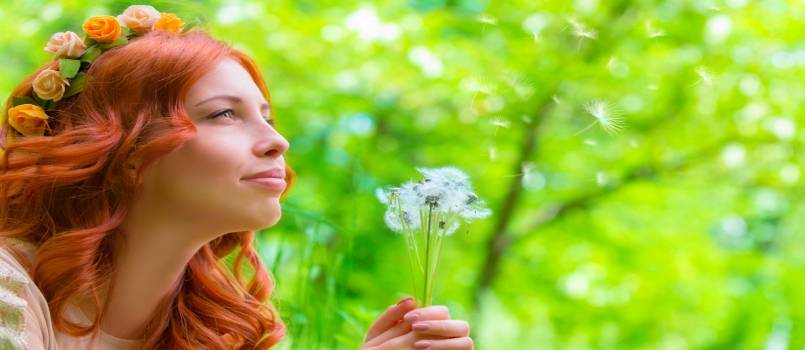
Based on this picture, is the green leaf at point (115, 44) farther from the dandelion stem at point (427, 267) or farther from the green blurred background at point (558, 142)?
the green blurred background at point (558, 142)

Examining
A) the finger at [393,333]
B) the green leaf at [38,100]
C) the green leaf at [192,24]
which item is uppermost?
the green leaf at [192,24]

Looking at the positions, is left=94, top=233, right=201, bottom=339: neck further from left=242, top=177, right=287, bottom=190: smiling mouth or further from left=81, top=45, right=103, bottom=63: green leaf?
left=81, top=45, right=103, bottom=63: green leaf

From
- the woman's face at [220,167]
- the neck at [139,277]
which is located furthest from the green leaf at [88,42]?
the neck at [139,277]

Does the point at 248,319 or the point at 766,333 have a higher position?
the point at 766,333

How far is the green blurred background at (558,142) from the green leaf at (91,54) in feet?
4.78

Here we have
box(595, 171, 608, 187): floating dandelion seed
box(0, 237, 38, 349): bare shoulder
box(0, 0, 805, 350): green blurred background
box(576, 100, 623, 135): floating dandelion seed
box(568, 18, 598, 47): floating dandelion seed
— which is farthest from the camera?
box(0, 0, 805, 350): green blurred background

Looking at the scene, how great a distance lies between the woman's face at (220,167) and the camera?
1238mm

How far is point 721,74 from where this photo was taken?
3.58 m

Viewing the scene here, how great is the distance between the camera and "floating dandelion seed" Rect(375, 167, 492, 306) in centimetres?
118

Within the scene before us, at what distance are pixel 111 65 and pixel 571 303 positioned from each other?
367 centimetres

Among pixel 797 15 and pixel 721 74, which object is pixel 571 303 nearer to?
pixel 721 74

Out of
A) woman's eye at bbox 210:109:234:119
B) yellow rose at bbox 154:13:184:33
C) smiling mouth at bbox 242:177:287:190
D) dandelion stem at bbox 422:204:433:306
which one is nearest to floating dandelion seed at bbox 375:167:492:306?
dandelion stem at bbox 422:204:433:306

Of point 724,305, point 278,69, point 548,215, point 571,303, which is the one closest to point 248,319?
point 278,69

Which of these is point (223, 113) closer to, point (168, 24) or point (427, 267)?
point (168, 24)
